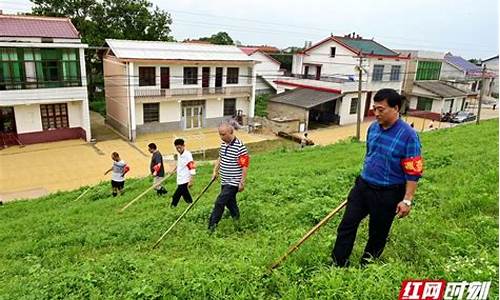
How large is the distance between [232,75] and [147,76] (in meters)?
6.51

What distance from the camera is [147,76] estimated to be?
2480 centimetres

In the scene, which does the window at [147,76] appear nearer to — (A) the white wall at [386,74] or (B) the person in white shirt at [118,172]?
(B) the person in white shirt at [118,172]

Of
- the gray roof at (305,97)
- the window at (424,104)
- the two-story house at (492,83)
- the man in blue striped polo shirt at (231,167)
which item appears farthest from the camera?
the two-story house at (492,83)

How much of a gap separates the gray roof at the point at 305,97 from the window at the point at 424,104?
37.7 feet

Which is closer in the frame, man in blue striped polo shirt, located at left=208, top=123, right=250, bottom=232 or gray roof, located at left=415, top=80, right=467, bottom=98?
man in blue striped polo shirt, located at left=208, top=123, right=250, bottom=232

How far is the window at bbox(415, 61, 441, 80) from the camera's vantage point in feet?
127

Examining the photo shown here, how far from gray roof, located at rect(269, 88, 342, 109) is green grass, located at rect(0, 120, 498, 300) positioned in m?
20.3

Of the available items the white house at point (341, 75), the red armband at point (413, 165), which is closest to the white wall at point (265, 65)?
the white house at point (341, 75)

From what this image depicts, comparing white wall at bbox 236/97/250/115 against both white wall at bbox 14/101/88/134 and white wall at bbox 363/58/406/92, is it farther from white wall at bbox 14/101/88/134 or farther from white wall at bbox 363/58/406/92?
white wall at bbox 14/101/88/134

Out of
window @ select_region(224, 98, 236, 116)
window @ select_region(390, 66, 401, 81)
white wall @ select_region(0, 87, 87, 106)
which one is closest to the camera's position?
white wall @ select_region(0, 87, 87, 106)

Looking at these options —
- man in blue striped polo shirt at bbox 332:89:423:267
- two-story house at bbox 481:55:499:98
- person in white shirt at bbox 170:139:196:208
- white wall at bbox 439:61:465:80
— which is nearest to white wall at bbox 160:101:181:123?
person in white shirt at bbox 170:139:196:208

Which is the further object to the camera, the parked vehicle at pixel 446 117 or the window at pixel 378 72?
the parked vehicle at pixel 446 117

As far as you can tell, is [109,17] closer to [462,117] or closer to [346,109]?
[346,109]

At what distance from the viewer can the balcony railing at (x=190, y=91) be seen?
24.6m
